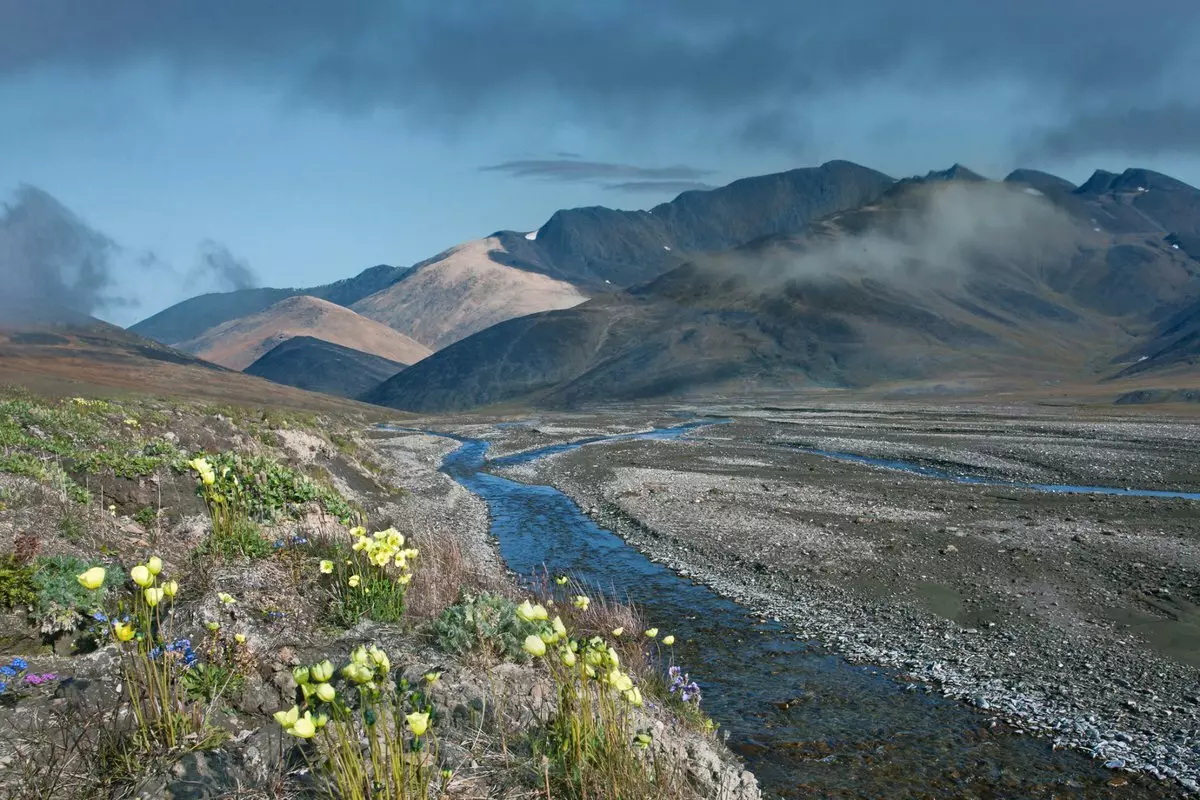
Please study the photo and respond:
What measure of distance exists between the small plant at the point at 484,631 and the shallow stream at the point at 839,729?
4181 mm

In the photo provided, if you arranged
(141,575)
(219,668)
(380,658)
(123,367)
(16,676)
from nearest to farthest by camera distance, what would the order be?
(380,658)
(141,575)
(16,676)
(219,668)
(123,367)

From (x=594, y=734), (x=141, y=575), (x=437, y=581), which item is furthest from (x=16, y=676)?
(x=437, y=581)

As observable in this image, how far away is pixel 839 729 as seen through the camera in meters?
12.6

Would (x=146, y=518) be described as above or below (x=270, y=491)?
below

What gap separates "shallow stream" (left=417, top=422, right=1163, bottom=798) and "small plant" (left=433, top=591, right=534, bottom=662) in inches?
165

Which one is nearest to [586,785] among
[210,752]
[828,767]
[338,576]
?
[210,752]

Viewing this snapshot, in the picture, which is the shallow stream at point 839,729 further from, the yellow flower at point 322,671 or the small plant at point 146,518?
the small plant at point 146,518

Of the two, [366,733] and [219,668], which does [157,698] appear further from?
[366,733]

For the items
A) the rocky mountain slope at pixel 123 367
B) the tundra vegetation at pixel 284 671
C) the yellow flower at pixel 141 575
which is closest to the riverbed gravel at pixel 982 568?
the tundra vegetation at pixel 284 671

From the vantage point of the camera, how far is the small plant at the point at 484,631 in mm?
9359

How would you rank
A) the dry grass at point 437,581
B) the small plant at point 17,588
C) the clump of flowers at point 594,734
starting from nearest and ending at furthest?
the clump of flowers at point 594,734 → the small plant at point 17,588 → the dry grass at point 437,581

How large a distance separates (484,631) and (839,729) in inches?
270

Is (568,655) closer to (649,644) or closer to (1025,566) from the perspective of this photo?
(649,644)

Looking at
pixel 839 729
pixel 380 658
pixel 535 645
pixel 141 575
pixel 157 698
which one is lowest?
pixel 839 729
